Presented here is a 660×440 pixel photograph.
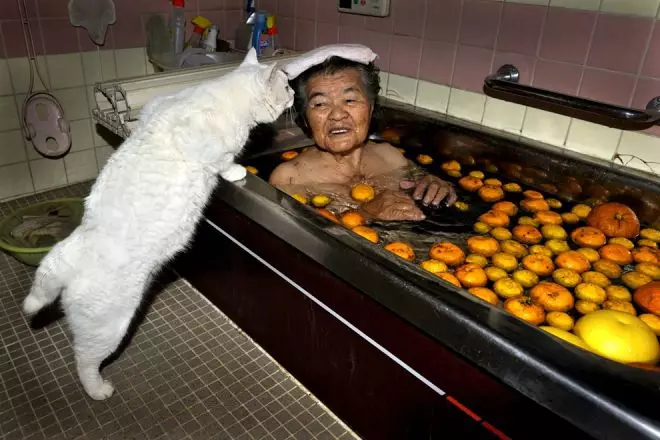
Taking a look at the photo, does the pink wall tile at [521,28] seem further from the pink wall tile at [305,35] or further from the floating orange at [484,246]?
the pink wall tile at [305,35]

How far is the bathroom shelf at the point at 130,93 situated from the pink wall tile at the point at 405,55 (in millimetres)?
779

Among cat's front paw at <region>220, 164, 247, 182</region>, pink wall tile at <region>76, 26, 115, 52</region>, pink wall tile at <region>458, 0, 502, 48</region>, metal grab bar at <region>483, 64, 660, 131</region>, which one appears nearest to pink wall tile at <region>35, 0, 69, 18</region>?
pink wall tile at <region>76, 26, 115, 52</region>

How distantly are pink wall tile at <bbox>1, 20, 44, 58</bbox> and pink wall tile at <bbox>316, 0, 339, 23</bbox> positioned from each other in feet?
5.44

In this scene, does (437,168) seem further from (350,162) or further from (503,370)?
(503,370)

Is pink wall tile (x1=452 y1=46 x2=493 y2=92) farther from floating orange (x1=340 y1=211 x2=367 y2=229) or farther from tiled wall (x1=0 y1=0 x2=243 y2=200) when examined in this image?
tiled wall (x1=0 y1=0 x2=243 y2=200)

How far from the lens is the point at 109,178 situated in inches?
61.4

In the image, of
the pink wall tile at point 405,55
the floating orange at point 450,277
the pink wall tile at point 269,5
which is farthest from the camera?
the pink wall tile at point 269,5

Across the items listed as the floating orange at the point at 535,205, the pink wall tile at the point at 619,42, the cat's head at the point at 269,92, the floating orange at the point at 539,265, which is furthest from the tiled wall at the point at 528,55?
the cat's head at the point at 269,92

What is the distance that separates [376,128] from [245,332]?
57.0 inches

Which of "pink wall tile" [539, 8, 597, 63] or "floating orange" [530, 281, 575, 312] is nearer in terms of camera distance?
"floating orange" [530, 281, 575, 312]

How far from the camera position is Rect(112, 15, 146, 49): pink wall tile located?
315 cm

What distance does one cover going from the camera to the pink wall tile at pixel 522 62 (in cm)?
226

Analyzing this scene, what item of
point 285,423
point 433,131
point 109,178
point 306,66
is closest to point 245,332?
point 285,423

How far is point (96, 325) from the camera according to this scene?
5.17 ft
